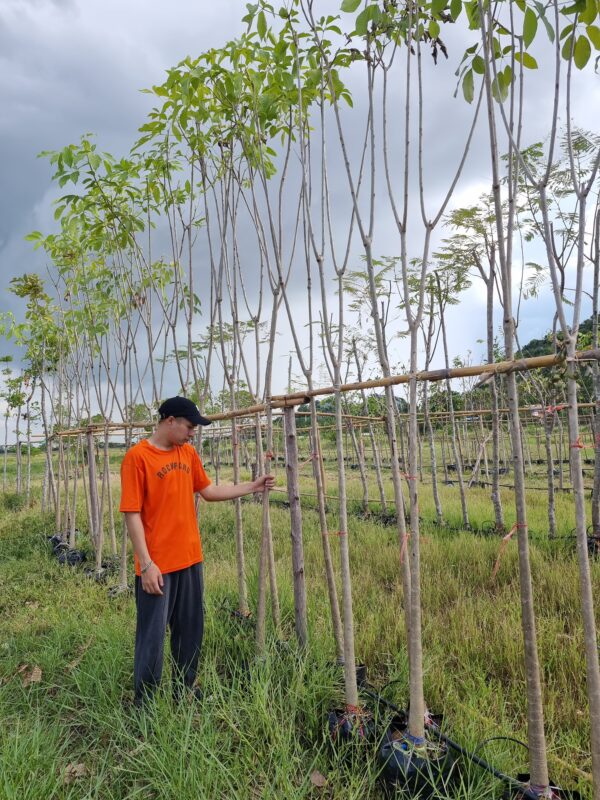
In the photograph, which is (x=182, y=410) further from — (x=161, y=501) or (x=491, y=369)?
(x=491, y=369)

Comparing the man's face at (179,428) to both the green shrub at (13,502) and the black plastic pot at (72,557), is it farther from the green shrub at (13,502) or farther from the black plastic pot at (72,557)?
the green shrub at (13,502)

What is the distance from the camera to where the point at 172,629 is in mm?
2850

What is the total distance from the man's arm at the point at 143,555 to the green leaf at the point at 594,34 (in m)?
2.61

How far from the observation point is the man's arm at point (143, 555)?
2.52m

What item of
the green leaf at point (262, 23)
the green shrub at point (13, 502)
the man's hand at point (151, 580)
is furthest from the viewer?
the green shrub at point (13, 502)

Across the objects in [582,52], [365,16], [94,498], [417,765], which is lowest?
[417,765]

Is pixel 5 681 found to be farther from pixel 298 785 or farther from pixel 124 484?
pixel 298 785

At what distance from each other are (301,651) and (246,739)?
63 centimetres

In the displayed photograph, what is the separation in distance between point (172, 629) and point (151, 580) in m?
0.50

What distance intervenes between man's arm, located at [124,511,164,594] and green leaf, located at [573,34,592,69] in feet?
8.36

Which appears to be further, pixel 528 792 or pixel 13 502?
pixel 13 502

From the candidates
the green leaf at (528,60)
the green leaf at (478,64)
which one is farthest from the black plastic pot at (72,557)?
the green leaf at (528,60)

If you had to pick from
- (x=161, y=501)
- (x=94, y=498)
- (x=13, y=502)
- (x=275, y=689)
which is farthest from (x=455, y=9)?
(x=13, y=502)

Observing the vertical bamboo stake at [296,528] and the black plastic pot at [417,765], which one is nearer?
the black plastic pot at [417,765]
